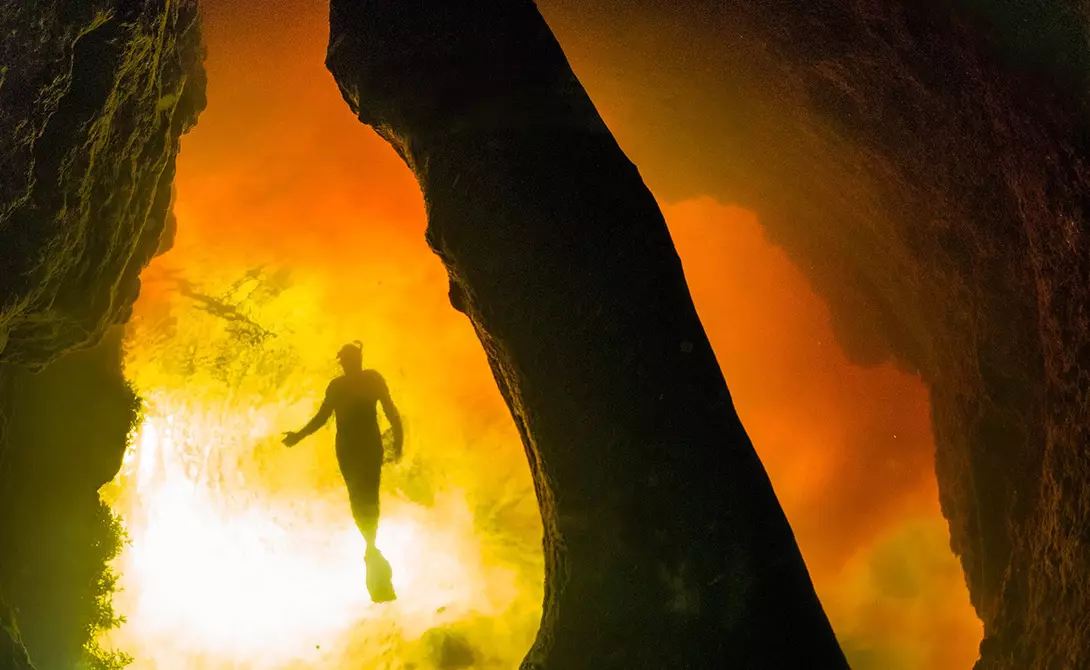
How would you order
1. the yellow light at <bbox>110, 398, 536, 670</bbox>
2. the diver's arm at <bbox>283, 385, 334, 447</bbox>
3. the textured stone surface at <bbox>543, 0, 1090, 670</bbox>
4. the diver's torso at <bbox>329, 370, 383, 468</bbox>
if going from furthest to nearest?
the yellow light at <bbox>110, 398, 536, 670</bbox>, the diver's torso at <bbox>329, 370, 383, 468</bbox>, the diver's arm at <bbox>283, 385, 334, 447</bbox>, the textured stone surface at <bbox>543, 0, 1090, 670</bbox>

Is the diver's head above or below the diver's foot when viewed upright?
above

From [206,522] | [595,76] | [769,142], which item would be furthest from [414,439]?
[769,142]

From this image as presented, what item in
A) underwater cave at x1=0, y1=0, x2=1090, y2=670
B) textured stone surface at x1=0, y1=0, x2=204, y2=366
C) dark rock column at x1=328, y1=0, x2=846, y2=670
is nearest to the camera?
dark rock column at x1=328, y1=0, x2=846, y2=670

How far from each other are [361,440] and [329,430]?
5.60ft

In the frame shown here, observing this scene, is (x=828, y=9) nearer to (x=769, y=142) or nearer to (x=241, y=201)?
(x=769, y=142)

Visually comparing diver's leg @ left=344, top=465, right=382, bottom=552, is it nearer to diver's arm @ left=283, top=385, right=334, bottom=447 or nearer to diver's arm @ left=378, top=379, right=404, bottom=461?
diver's arm @ left=378, top=379, right=404, bottom=461

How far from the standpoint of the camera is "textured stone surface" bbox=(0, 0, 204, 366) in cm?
282

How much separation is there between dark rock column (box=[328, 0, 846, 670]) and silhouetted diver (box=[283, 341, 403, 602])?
3.78 meters

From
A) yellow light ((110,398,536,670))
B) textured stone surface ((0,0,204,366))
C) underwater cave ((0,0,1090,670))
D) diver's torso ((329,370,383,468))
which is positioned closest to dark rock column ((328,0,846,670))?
underwater cave ((0,0,1090,670))

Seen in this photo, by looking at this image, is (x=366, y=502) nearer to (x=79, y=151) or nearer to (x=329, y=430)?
(x=329, y=430)

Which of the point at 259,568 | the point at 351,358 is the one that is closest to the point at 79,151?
the point at 351,358

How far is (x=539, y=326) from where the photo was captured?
2.32 meters

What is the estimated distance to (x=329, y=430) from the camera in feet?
24.9

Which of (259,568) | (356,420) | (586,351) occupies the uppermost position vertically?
(356,420)
